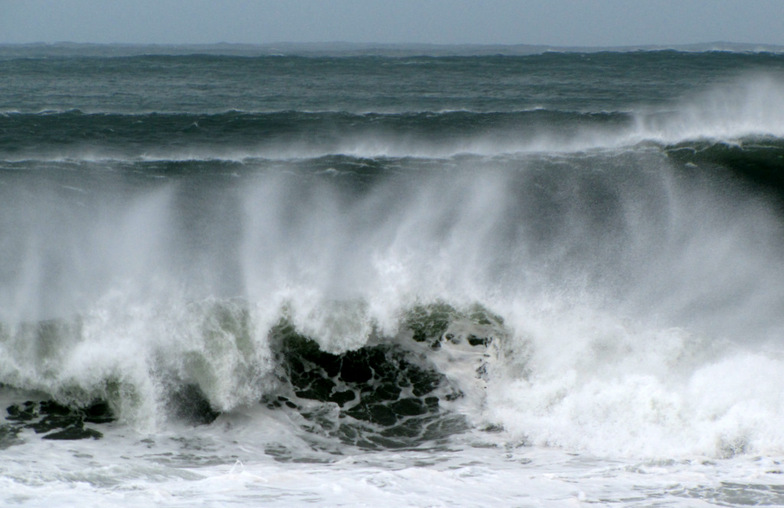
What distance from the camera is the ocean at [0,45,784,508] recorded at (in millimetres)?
6926

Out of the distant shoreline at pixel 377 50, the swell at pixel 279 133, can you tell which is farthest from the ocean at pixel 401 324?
the distant shoreline at pixel 377 50

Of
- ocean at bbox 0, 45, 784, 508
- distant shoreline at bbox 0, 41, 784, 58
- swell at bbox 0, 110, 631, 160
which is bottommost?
ocean at bbox 0, 45, 784, 508

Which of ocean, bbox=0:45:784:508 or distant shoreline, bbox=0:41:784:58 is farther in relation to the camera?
distant shoreline, bbox=0:41:784:58

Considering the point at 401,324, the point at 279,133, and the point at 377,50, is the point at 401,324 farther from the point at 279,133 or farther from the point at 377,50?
the point at 377,50

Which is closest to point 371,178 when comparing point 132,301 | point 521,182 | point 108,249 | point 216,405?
point 521,182

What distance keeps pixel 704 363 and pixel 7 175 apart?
47.5 ft

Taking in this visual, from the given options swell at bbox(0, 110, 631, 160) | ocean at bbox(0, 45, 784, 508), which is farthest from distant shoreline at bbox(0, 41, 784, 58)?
ocean at bbox(0, 45, 784, 508)

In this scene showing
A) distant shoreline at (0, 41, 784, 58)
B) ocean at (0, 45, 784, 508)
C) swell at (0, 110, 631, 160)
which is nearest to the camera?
ocean at (0, 45, 784, 508)

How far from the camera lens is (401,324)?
980cm

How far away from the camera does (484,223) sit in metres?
12.9

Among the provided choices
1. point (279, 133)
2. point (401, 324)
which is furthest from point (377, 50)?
point (401, 324)

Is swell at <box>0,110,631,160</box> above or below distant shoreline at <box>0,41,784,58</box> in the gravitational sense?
below

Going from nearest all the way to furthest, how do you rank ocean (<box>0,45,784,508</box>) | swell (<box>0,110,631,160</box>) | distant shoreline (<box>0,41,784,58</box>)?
ocean (<box>0,45,784,508</box>), swell (<box>0,110,631,160</box>), distant shoreline (<box>0,41,784,58</box>)

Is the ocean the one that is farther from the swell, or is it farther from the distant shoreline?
the distant shoreline
